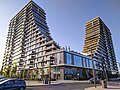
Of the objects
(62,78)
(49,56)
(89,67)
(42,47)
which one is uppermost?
(42,47)

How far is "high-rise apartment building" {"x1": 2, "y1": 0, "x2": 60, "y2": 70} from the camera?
227ft

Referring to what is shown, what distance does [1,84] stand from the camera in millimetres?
14875

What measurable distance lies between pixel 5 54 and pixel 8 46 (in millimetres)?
7648

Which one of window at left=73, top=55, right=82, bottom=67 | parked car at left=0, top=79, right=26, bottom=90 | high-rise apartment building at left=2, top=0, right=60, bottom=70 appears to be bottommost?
parked car at left=0, top=79, right=26, bottom=90

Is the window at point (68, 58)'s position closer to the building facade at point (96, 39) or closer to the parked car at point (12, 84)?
the parked car at point (12, 84)

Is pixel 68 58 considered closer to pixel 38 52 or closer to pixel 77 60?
pixel 77 60

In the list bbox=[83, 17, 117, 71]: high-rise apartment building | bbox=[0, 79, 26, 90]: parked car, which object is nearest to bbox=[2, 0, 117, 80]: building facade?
bbox=[83, 17, 117, 71]: high-rise apartment building

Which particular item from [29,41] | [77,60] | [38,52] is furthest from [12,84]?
[29,41]

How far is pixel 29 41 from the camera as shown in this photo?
81.3m

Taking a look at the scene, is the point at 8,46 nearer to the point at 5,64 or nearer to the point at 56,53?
the point at 5,64

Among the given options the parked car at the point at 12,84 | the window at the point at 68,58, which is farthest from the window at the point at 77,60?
the parked car at the point at 12,84

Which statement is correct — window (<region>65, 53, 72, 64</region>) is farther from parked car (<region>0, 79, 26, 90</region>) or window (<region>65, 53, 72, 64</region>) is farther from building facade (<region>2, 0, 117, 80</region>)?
parked car (<region>0, 79, 26, 90</region>)

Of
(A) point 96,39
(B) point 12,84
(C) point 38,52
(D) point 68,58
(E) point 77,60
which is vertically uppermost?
(A) point 96,39

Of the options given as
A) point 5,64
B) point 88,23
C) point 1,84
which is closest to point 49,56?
point 1,84
